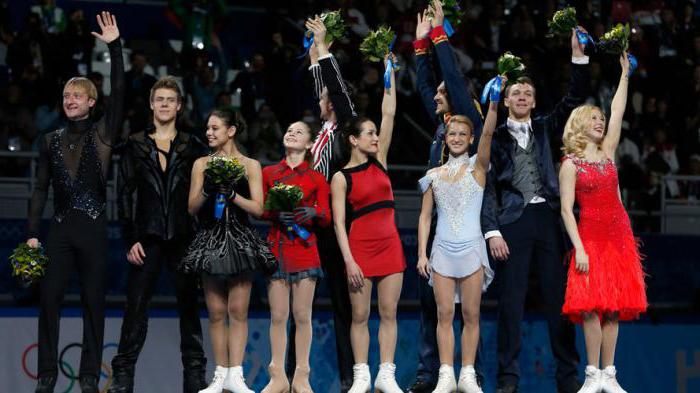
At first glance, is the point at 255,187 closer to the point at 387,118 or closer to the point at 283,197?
the point at 283,197

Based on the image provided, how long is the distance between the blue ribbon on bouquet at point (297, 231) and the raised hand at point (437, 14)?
1545 mm

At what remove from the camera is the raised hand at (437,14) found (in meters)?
7.29

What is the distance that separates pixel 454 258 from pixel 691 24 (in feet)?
28.3

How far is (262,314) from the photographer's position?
353 inches

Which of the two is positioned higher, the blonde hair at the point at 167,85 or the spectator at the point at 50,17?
the spectator at the point at 50,17

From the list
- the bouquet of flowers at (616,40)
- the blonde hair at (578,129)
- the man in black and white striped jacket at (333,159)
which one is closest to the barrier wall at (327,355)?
the man in black and white striped jacket at (333,159)

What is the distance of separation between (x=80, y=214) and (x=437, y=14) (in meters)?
2.49

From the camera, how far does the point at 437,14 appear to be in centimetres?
729

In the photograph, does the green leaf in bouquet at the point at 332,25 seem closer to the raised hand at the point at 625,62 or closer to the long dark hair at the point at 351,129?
the long dark hair at the point at 351,129

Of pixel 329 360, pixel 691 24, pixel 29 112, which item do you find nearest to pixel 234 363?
pixel 329 360

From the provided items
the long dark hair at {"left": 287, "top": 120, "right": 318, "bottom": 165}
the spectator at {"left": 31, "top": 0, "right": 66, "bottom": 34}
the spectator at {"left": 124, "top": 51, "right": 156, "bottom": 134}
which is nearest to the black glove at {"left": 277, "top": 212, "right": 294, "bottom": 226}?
the long dark hair at {"left": 287, "top": 120, "right": 318, "bottom": 165}

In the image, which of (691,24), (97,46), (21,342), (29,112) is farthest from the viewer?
(691,24)

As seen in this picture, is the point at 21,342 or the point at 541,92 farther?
the point at 541,92

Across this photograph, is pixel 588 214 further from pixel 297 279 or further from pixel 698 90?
pixel 698 90
